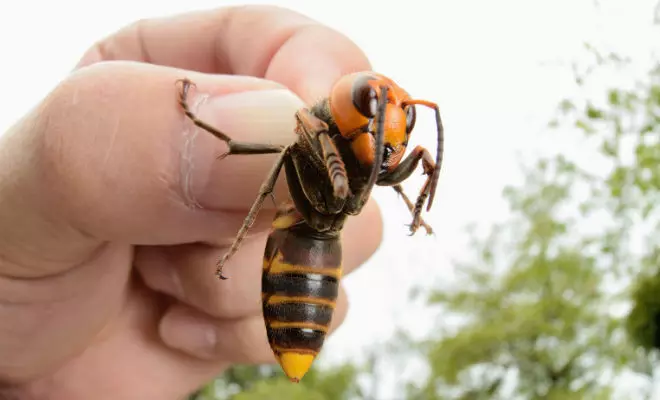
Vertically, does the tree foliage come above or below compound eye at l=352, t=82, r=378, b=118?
below

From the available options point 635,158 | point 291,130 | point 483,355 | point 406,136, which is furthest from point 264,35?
point 483,355

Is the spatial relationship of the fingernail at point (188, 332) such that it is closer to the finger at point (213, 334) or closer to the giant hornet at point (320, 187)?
the finger at point (213, 334)

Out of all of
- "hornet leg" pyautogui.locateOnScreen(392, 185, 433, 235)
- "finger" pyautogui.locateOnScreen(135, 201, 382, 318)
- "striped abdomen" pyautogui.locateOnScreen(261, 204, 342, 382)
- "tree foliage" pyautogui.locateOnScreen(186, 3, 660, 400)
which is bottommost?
"tree foliage" pyautogui.locateOnScreen(186, 3, 660, 400)

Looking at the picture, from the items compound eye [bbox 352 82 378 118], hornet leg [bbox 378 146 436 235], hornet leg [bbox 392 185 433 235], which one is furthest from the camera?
hornet leg [bbox 392 185 433 235]

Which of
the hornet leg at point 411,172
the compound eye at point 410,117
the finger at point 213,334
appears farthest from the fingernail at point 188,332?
the compound eye at point 410,117

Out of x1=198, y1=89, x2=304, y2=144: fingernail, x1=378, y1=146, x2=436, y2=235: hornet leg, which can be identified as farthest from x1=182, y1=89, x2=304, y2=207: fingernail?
x1=378, y1=146, x2=436, y2=235: hornet leg

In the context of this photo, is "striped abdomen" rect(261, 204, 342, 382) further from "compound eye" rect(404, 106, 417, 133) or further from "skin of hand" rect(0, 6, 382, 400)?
"compound eye" rect(404, 106, 417, 133)

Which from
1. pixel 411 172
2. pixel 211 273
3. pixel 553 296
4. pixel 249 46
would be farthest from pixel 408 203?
pixel 553 296
